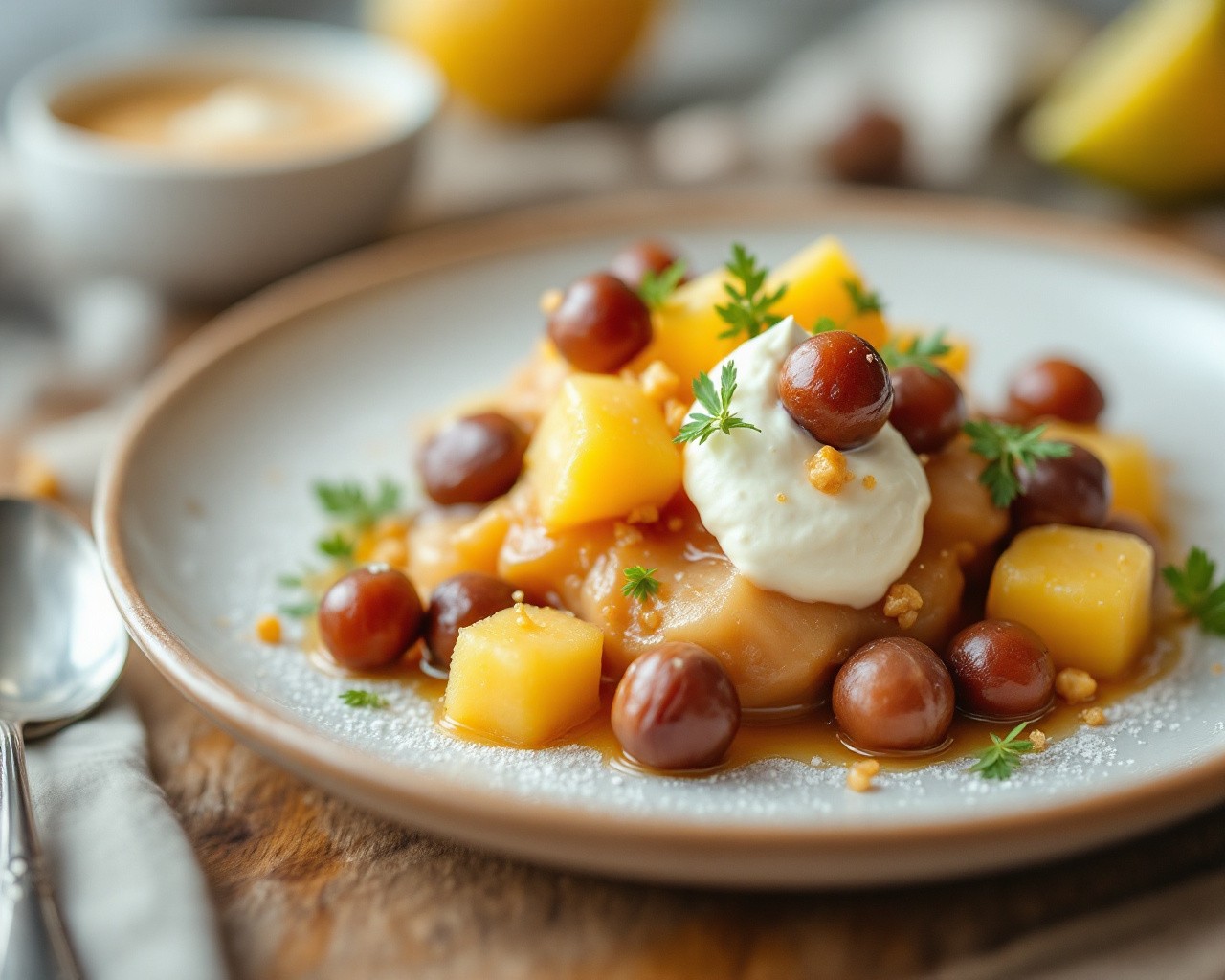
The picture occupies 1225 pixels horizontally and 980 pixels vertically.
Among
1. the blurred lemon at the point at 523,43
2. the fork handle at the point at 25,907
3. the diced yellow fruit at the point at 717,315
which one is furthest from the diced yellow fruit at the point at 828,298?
the blurred lemon at the point at 523,43

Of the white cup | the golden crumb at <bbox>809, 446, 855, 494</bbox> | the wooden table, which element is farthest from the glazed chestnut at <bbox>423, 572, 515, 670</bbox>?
the white cup

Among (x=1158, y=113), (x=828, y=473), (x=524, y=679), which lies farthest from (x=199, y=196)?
(x=1158, y=113)

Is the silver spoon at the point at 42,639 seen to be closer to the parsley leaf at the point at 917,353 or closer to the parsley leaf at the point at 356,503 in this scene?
the parsley leaf at the point at 356,503

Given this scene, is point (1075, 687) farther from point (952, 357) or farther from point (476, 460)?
point (476, 460)

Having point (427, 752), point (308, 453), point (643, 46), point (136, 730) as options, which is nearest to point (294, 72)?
point (643, 46)

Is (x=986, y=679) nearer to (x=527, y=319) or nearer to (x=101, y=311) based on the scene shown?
(x=527, y=319)

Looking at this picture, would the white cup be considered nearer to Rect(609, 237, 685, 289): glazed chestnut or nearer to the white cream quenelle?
Rect(609, 237, 685, 289): glazed chestnut

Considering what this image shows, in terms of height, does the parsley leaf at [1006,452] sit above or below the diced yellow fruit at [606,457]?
above
